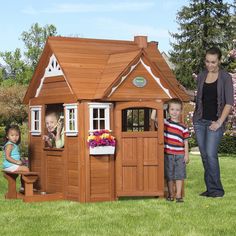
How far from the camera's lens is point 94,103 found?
9.53m

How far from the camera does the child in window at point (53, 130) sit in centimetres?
1073

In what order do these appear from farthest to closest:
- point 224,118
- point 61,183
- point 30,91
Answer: point 30,91
point 61,183
point 224,118

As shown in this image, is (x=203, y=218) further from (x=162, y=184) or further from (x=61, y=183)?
(x=61, y=183)

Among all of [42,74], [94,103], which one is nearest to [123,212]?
[94,103]

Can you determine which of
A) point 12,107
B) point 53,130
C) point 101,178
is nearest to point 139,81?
point 101,178

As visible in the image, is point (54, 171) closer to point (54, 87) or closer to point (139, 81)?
point (54, 87)

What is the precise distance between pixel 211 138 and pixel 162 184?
1087mm

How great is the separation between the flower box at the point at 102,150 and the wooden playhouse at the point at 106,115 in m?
0.12

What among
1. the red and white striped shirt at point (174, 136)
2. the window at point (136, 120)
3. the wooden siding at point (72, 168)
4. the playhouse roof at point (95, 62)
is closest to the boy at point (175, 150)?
the red and white striped shirt at point (174, 136)

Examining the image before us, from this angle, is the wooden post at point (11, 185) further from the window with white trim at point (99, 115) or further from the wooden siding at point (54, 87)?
the window with white trim at point (99, 115)

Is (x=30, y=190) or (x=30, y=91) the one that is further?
(x=30, y=91)

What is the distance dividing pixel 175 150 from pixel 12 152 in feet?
8.84

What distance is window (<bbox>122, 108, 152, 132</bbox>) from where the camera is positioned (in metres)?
11.4

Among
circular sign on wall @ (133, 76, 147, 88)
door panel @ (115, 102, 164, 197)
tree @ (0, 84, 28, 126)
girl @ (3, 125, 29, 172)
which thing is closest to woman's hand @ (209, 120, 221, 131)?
door panel @ (115, 102, 164, 197)
